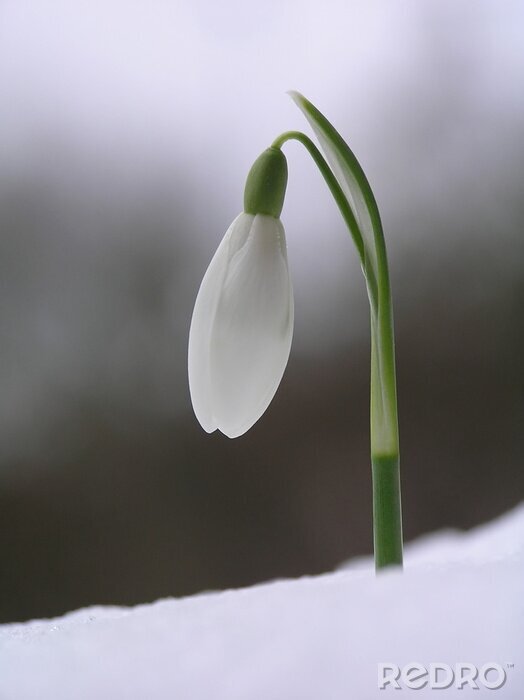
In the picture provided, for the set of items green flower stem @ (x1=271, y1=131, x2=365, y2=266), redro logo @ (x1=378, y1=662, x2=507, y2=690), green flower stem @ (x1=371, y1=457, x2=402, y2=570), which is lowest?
redro logo @ (x1=378, y1=662, x2=507, y2=690)

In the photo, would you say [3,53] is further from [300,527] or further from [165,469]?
[300,527]

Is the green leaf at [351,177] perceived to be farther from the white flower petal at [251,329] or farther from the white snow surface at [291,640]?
the white snow surface at [291,640]

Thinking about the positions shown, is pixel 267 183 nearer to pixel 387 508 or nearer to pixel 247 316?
pixel 247 316

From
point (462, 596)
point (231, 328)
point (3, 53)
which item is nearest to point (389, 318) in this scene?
point (231, 328)

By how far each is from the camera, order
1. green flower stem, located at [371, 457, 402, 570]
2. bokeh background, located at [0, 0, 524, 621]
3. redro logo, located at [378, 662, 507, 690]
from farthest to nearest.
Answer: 1. bokeh background, located at [0, 0, 524, 621]
2. redro logo, located at [378, 662, 507, 690]
3. green flower stem, located at [371, 457, 402, 570]

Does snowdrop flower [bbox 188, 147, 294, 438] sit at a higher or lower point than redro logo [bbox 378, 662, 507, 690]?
higher

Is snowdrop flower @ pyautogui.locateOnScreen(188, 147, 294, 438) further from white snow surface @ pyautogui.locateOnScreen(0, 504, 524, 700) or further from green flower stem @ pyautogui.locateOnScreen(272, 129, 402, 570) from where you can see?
white snow surface @ pyautogui.locateOnScreen(0, 504, 524, 700)

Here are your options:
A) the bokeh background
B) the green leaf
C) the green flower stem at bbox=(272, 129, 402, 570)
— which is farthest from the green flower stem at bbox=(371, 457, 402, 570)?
the bokeh background
